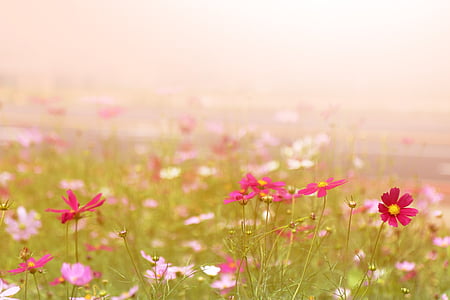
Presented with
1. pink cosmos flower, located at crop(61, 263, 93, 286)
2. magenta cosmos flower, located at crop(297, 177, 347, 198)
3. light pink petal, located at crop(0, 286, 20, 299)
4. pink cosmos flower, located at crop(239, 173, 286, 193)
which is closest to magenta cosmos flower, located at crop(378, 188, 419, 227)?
magenta cosmos flower, located at crop(297, 177, 347, 198)

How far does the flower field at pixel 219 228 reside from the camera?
141cm

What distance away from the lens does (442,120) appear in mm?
15227

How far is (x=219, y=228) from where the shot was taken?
2465mm

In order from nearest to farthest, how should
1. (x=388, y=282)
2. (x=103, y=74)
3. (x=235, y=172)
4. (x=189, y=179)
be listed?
(x=388, y=282) → (x=235, y=172) → (x=189, y=179) → (x=103, y=74)

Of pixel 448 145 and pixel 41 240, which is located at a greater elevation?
pixel 41 240

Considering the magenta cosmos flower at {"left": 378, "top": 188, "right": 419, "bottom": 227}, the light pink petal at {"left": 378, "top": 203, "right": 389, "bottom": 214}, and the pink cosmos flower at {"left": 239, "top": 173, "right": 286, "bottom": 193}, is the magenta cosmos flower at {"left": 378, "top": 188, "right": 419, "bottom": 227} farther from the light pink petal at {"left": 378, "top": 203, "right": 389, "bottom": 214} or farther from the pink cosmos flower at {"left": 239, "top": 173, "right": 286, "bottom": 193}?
the pink cosmos flower at {"left": 239, "top": 173, "right": 286, "bottom": 193}

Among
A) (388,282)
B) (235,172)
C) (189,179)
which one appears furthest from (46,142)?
(388,282)

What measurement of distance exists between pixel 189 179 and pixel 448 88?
95.4 feet

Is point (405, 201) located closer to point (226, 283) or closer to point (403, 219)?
point (403, 219)

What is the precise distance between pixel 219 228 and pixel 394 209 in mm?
1280

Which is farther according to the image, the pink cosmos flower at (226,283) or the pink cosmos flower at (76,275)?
the pink cosmos flower at (226,283)

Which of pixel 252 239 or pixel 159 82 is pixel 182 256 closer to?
pixel 252 239

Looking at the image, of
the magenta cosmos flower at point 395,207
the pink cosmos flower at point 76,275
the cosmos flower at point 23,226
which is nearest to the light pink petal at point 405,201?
the magenta cosmos flower at point 395,207

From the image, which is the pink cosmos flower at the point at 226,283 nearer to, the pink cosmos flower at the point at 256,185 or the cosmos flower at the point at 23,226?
the pink cosmos flower at the point at 256,185
